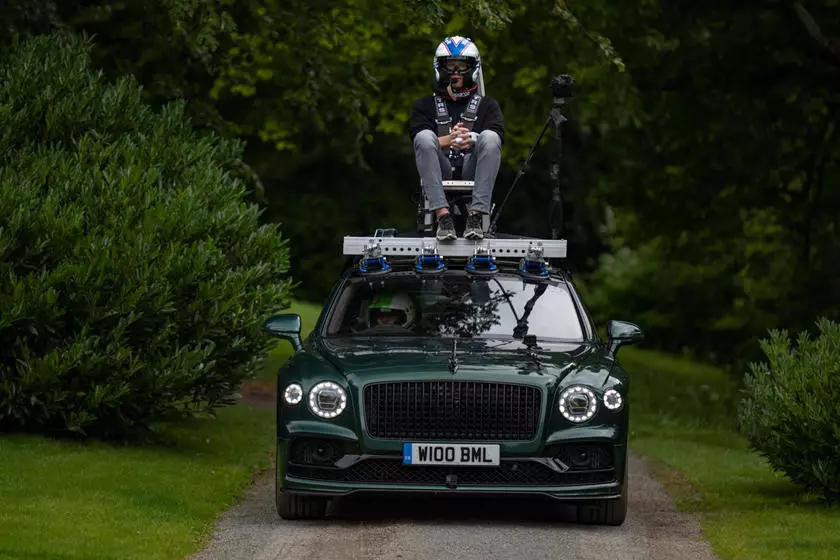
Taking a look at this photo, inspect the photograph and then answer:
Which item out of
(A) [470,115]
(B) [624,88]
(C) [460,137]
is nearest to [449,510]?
(C) [460,137]

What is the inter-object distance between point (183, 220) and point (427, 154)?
2509 millimetres

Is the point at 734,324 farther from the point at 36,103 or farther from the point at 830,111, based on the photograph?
the point at 36,103

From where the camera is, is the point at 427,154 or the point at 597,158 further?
the point at 597,158

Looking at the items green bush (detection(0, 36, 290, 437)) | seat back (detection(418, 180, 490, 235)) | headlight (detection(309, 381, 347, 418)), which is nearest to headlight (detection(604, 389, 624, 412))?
headlight (detection(309, 381, 347, 418))

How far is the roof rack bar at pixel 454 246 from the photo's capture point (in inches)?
520

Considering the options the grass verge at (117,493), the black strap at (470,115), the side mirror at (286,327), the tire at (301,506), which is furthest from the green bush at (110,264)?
the tire at (301,506)

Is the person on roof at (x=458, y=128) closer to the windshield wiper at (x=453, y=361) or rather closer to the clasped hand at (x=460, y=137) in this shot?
the clasped hand at (x=460, y=137)

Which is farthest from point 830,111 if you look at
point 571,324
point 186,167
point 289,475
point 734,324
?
point 289,475

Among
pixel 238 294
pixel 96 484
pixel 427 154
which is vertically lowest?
pixel 96 484

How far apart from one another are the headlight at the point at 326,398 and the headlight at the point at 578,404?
4.57 feet

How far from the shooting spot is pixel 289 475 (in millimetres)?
11727

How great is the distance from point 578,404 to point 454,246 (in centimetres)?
205

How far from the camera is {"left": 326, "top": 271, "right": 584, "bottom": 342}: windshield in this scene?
1278 centimetres

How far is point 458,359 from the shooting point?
11867 millimetres
